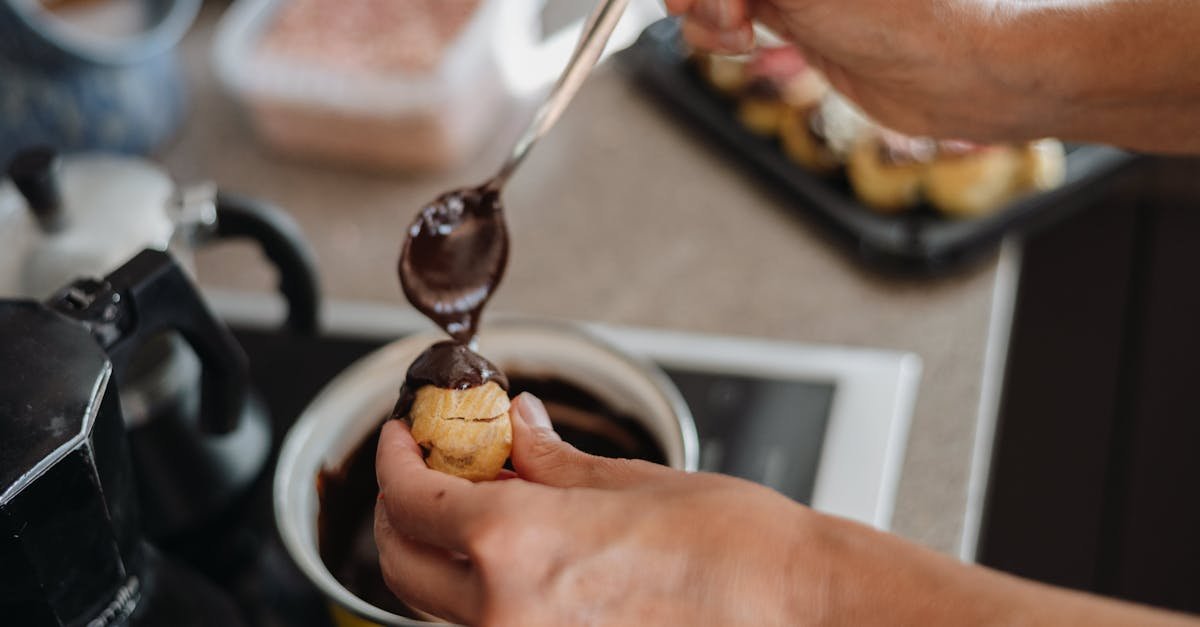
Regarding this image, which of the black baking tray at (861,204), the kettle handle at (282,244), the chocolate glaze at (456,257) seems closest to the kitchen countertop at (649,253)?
the black baking tray at (861,204)

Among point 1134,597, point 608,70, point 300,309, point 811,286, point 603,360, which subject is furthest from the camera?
point 1134,597

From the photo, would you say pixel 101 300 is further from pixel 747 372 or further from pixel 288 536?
pixel 747 372

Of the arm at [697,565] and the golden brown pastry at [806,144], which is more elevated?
the golden brown pastry at [806,144]

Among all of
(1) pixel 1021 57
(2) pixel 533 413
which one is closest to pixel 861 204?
(1) pixel 1021 57

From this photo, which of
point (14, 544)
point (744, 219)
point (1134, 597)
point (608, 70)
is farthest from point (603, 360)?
point (1134, 597)

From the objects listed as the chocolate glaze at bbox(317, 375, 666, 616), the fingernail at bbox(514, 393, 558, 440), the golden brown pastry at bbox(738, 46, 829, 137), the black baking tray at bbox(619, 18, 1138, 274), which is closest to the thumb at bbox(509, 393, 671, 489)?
the fingernail at bbox(514, 393, 558, 440)

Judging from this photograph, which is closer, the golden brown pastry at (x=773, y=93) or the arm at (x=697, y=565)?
the arm at (x=697, y=565)

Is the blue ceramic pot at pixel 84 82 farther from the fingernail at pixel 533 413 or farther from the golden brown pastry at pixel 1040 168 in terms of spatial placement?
the golden brown pastry at pixel 1040 168

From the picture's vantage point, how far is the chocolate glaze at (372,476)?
0.58 meters

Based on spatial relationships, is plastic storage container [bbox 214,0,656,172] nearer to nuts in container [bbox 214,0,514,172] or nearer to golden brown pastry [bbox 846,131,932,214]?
nuts in container [bbox 214,0,514,172]

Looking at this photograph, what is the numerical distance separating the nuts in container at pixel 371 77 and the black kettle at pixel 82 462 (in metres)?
0.46

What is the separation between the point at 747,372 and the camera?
79cm

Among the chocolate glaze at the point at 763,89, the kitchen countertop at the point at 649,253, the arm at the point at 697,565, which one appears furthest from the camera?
the chocolate glaze at the point at 763,89

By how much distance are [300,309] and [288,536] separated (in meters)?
0.26
